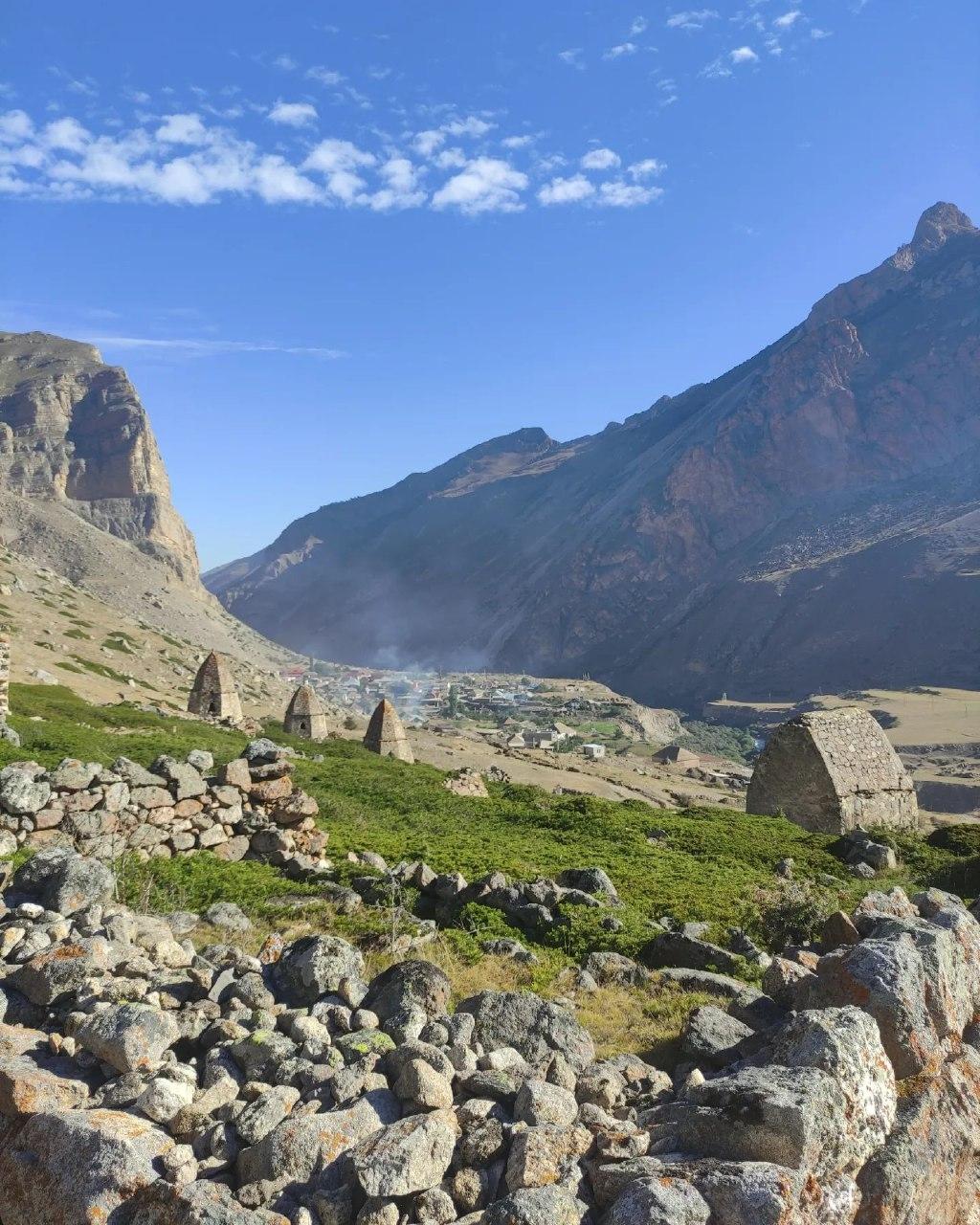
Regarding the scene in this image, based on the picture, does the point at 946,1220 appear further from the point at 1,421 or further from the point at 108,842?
the point at 1,421

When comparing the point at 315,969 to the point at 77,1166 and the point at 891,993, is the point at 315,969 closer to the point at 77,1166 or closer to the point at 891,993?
the point at 77,1166

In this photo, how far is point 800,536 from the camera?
14488cm

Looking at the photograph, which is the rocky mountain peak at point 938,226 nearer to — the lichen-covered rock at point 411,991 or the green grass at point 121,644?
the green grass at point 121,644

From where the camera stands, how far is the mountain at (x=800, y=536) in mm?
111438

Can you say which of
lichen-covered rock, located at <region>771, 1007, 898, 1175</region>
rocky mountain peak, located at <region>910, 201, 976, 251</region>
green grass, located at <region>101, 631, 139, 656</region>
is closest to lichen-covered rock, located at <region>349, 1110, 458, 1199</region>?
lichen-covered rock, located at <region>771, 1007, 898, 1175</region>

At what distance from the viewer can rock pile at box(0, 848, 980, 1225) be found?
358 cm

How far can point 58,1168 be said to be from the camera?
3.77 meters

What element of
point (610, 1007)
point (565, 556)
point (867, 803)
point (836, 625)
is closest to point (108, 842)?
point (610, 1007)

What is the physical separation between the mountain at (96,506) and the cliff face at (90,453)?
0.15 metres

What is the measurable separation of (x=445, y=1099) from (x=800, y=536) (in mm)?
151852

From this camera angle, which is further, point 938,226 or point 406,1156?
point 938,226

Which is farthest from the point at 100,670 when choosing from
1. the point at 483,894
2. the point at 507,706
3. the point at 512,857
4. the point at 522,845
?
the point at 507,706

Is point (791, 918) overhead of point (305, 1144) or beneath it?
beneath

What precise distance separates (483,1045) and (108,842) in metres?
6.68
